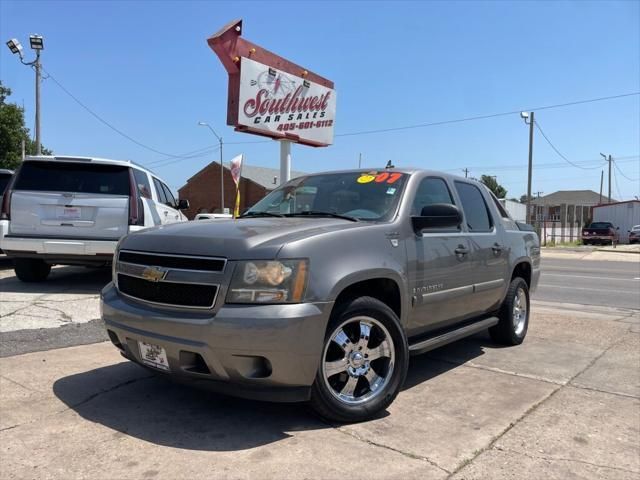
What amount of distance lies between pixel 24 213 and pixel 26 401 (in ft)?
15.1

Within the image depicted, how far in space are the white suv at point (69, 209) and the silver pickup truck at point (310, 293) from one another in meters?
3.69

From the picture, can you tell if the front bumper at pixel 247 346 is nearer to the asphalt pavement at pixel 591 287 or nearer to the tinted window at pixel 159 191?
the tinted window at pixel 159 191

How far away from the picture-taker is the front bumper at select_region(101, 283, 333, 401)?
311cm

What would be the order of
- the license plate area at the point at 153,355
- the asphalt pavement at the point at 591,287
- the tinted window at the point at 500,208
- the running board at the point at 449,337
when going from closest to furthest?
the license plate area at the point at 153,355 → the running board at the point at 449,337 → the tinted window at the point at 500,208 → the asphalt pavement at the point at 591,287

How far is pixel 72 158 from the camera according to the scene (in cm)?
776

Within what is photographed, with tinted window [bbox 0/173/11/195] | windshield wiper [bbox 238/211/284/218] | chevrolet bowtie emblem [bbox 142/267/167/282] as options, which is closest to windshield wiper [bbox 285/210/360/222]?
windshield wiper [bbox 238/211/284/218]

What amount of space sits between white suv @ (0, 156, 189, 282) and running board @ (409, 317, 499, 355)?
197 inches

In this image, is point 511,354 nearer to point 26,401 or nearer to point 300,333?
point 300,333

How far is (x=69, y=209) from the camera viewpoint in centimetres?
771

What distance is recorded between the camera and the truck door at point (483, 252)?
5023 millimetres

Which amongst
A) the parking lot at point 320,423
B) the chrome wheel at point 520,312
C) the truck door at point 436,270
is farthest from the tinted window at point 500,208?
Result: the parking lot at point 320,423

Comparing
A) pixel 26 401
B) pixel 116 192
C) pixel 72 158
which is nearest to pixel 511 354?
pixel 26 401

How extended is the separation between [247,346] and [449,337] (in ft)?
6.86

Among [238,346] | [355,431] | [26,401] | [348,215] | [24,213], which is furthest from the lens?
[24,213]
